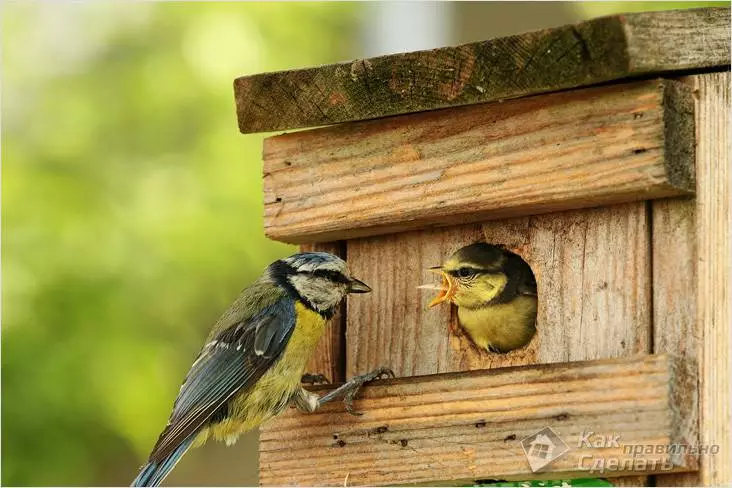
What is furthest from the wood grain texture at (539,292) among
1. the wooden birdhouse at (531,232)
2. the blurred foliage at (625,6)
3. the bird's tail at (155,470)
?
the blurred foliage at (625,6)

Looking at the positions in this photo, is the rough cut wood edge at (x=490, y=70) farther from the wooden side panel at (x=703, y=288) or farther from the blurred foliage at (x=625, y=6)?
the blurred foliage at (x=625, y=6)

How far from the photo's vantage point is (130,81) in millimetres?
7133

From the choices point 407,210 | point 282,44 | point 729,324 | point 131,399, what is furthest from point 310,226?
point 282,44

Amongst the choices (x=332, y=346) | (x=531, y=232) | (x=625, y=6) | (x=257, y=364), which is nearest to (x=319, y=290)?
(x=332, y=346)

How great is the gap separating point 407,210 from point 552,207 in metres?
0.41

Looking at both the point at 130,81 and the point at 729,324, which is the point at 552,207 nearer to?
the point at 729,324

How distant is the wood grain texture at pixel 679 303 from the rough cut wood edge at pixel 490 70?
363 mm

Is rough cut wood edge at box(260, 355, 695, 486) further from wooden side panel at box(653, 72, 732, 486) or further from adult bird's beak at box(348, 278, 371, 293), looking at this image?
adult bird's beak at box(348, 278, 371, 293)

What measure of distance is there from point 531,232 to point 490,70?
19.1 inches

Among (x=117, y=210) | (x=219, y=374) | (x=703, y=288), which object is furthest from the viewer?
(x=117, y=210)

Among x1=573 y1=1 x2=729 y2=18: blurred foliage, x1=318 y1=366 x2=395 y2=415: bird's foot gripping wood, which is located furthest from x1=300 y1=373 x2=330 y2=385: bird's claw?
x1=573 y1=1 x2=729 y2=18: blurred foliage

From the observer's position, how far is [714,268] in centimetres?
298

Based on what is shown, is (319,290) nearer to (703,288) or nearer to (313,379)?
(313,379)

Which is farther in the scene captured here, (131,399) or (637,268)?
(131,399)
